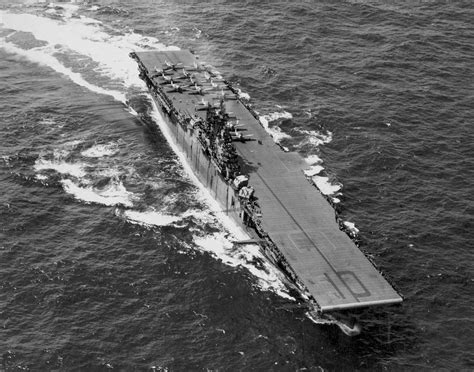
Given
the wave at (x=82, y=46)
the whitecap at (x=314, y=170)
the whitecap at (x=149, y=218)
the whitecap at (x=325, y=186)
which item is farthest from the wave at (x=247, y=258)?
the wave at (x=82, y=46)

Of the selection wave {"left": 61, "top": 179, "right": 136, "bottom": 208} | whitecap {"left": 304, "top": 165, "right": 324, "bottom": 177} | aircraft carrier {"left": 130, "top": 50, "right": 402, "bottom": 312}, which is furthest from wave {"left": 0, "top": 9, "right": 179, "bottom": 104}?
whitecap {"left": 304, "top": 165, "right": 324, "bottom": 177}

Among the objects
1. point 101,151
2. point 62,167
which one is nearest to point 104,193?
point 62,167

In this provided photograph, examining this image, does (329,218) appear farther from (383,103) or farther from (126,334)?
(383,103)

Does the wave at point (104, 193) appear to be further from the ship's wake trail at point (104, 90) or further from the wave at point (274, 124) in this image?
the wave at point (274, 124)

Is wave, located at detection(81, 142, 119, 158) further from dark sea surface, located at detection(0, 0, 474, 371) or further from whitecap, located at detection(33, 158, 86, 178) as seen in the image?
Answer: whitecap, located at detection(33, 158, 86, 178)

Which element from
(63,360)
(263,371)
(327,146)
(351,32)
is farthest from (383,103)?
(63,360)

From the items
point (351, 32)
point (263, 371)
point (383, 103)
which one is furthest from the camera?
point (351, 32)
